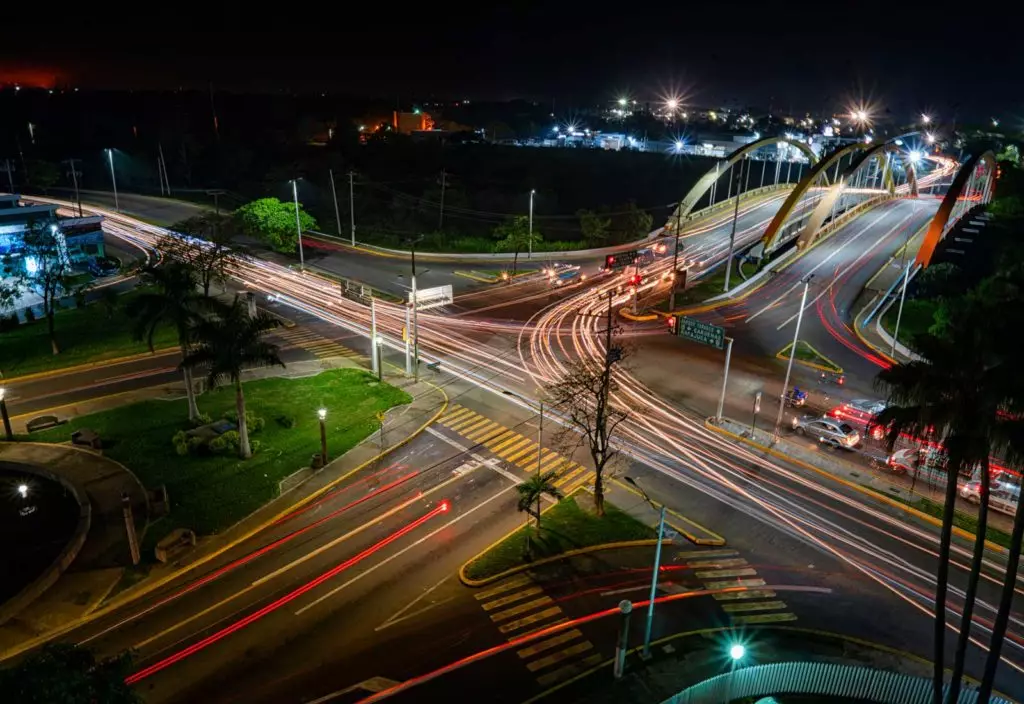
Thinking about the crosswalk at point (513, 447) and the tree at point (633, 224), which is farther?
the tree at point (633, 224)

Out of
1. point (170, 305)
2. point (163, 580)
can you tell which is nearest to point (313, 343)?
point (170, 305)

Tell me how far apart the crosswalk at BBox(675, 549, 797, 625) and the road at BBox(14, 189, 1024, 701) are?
43cm

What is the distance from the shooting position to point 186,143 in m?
144

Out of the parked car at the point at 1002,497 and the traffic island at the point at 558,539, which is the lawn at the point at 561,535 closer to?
the traffic island at the point at 558,539

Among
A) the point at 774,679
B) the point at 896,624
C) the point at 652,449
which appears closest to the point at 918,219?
the point at 652,449

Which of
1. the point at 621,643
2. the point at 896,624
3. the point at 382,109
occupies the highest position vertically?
the point at 382,109

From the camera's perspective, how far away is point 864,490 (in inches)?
1250

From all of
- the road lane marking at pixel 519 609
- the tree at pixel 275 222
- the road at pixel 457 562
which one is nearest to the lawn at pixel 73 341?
the tree at pixel 275 222

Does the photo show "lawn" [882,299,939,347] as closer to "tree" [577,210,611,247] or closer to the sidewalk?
"tree" [577,210,611,247]

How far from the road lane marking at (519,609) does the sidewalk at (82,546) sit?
48.3 ft

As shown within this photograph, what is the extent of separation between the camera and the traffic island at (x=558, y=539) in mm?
25938

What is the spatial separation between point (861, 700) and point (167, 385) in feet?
134

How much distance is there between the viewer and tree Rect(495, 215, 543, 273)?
2950 inches

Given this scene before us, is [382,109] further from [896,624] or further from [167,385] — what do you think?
[896,624]
